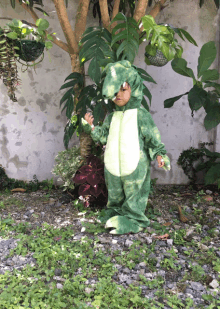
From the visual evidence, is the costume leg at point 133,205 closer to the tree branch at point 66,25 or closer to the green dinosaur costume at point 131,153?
the green dinosaur costume at point 131,153

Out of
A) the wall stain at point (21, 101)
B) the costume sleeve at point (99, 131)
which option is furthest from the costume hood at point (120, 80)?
the wall stain at point (21, 101)

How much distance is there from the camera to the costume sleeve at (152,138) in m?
2.19

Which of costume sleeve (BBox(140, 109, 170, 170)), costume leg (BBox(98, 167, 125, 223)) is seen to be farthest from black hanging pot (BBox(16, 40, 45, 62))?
costume leg (BBox(98, 167, 125, 223))

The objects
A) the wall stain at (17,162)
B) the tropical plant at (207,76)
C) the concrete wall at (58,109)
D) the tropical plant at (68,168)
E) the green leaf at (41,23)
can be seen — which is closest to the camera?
the green leaf at (41,23)

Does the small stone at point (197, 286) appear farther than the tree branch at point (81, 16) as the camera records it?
No

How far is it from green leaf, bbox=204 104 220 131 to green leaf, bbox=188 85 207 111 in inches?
7.3

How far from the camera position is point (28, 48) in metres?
2.27

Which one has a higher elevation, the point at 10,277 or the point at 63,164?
the point at 63,164

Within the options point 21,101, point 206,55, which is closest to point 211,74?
point 206,55

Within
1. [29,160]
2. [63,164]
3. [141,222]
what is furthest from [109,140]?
[29,160]

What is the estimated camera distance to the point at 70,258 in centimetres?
188

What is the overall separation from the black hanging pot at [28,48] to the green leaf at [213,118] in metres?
1.60

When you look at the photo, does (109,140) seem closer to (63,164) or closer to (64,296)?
(63,164)

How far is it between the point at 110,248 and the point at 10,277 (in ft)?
2.15
